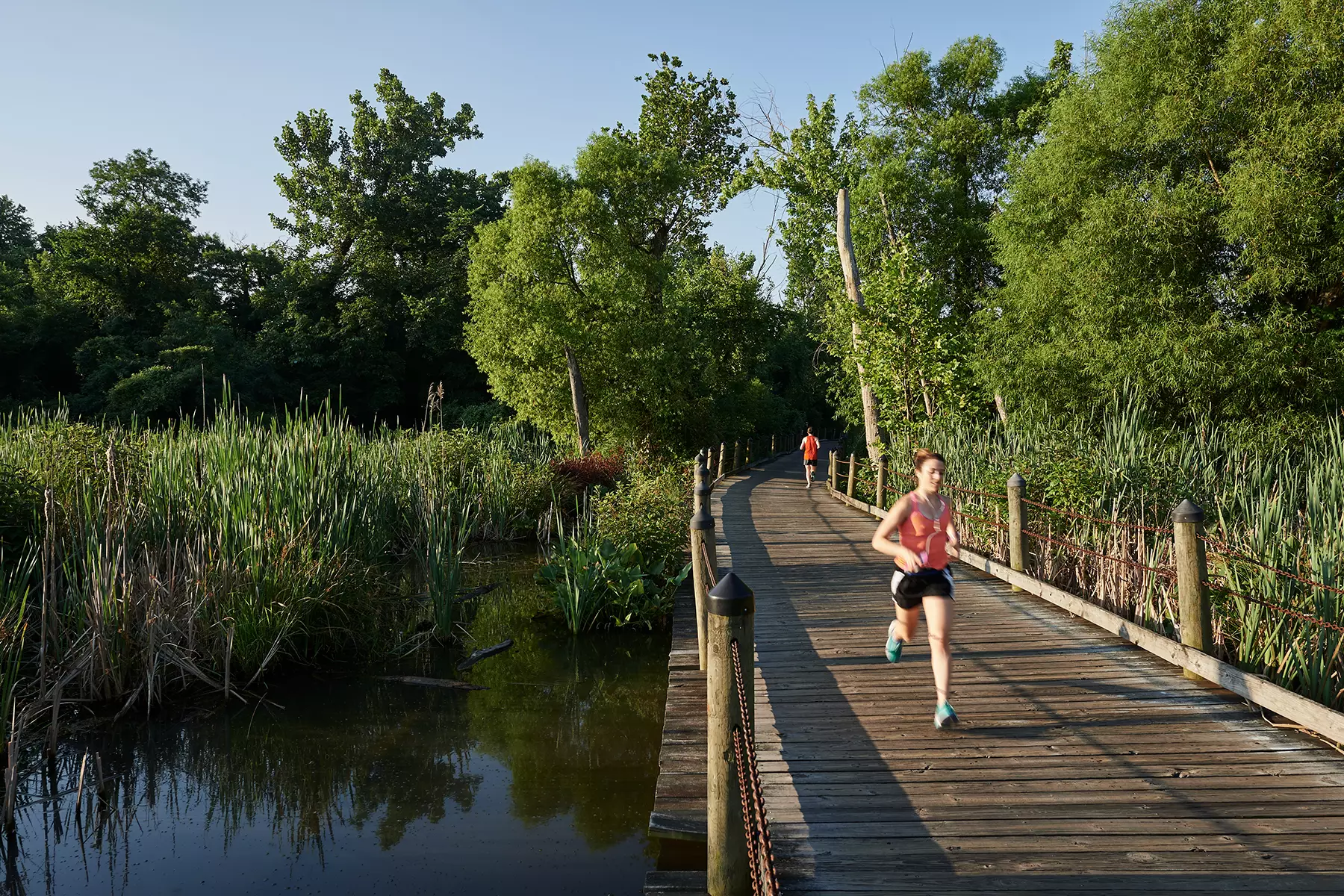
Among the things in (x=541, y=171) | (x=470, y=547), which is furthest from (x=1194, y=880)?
(x=541, y=171)

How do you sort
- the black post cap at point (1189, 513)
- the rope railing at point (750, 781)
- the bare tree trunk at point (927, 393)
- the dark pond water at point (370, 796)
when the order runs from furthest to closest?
the bare tree trunk at point (927, 393), the black post cap at point (1189, 513), the dark pond water at point (370, 796), the rope railing at point (750, 781)

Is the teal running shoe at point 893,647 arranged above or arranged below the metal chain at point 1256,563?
below

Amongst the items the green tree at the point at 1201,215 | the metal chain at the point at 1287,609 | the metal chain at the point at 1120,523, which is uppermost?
the green tree at the point at 1201,215

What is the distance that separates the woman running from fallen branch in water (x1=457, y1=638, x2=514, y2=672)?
5.44m

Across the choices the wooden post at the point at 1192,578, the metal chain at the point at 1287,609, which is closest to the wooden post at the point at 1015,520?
the metal chain at the point at 1287,609

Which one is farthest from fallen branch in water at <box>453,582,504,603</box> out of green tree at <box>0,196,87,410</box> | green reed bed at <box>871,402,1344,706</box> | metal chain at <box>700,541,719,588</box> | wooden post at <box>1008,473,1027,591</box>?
green tree at <box>0,196,87,410</box>

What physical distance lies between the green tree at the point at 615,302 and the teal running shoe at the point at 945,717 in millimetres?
19884

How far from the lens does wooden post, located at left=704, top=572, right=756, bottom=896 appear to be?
10.2ft

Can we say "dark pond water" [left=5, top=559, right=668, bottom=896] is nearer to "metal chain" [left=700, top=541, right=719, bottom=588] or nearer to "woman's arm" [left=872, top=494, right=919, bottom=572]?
"metal chain" [left=700, top=541, right=719, bottom=588]

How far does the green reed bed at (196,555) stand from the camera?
6.77 metres

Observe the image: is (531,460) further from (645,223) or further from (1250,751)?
(1250,751)

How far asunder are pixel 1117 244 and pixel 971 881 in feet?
54.3

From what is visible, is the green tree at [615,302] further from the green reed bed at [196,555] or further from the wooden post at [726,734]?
the wooden post at [726,734]

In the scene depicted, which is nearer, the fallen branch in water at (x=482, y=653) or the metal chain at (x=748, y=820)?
the metal chain at (x=748, y=820)
